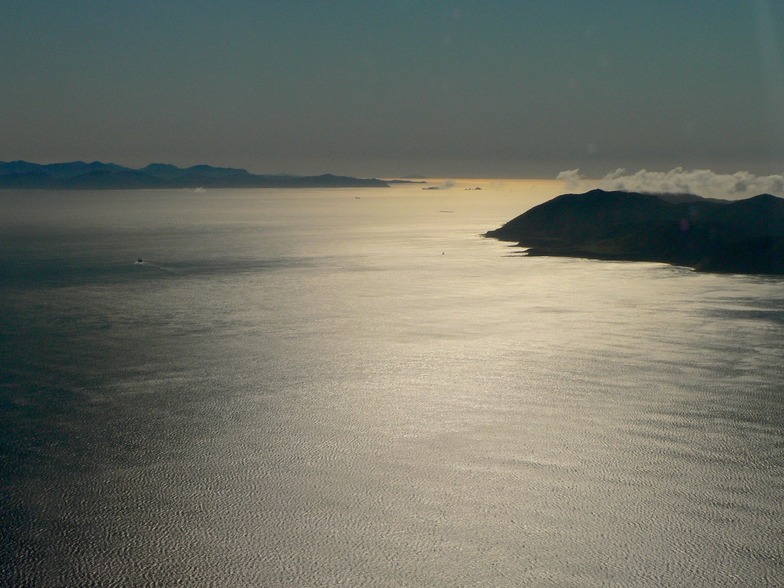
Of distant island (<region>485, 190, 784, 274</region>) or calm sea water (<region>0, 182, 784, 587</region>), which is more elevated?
distant island (<region>485, 190, 784, 274</region>)

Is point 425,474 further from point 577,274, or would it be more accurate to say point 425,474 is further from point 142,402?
point 577,274

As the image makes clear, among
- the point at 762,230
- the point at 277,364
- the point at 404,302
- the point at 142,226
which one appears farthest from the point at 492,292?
the point at 142,226

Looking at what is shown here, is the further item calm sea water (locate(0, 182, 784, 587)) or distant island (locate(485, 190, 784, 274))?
distant island (locate(485, 190, 784, 274))

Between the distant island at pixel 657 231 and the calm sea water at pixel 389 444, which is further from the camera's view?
the distant island at pixel 657 231

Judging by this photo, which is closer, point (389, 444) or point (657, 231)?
point (389, 444)
